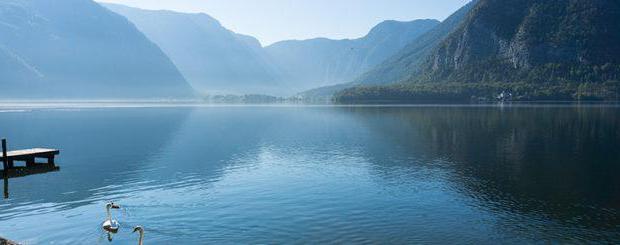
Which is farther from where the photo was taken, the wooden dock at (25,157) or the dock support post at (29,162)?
the dock support post at (29,162)

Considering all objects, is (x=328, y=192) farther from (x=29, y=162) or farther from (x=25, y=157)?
(x=25, y=157)

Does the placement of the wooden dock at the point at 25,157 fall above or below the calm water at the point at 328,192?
above

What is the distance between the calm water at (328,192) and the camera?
44.5 m

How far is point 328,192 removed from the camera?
6103 cm

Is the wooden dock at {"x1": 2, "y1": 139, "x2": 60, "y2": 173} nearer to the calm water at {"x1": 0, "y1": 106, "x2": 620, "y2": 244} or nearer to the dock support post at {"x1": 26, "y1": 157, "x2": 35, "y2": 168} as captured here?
the dock support post at {"x1": 26, "y1": 157, "x2": 35, "y2": 168}

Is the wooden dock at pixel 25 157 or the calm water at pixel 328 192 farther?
the wooden dock at pixel 25 157

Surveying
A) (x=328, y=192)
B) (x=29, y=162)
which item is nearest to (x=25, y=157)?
(x=29, y=162)

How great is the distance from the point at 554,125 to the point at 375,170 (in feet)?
323

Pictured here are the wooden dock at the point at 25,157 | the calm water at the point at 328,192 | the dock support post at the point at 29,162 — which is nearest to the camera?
the calm water at the point at 328,192

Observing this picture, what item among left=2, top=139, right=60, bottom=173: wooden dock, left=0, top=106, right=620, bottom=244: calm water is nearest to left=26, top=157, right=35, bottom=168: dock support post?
left=2, top=139, right=60, bottom=173: wooden dock

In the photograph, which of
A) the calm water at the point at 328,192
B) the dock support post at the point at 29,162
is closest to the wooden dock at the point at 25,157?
the dock support post at the point at 29,162

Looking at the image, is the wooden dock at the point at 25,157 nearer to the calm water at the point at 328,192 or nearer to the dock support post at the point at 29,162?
the dock support post at the point at 29,162

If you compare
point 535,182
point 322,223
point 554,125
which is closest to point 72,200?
point 322,223

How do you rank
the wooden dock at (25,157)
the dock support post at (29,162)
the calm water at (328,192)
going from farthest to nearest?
the dock support post at (29,162)
the wooden dock at (25,157)
the calm water at (328,192)
